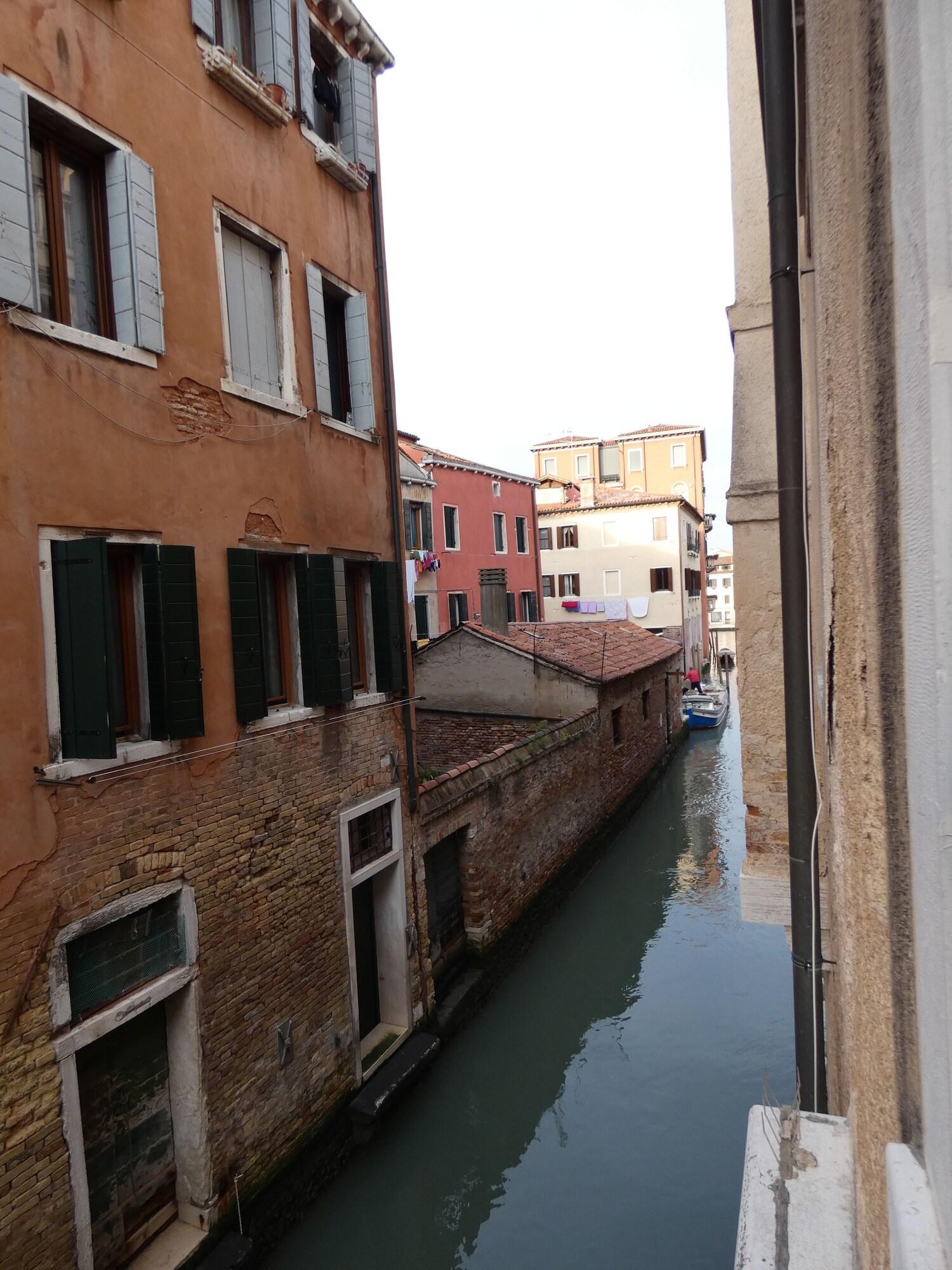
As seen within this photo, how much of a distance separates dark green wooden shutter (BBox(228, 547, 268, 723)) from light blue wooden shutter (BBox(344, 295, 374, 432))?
2.32 m

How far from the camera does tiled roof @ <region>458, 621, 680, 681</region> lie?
14.9m

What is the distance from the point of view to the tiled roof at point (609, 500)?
107 ft

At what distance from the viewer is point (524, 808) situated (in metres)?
11.3

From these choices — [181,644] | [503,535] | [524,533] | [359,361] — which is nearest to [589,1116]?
[181,644]

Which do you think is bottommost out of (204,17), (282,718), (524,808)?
(524,808)

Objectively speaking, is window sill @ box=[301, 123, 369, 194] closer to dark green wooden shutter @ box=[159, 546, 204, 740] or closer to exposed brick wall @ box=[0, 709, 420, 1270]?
dark green wooden shutter @ box=[159, 546, 204, 740]

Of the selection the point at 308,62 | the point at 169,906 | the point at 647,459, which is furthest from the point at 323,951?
the point at 647,459

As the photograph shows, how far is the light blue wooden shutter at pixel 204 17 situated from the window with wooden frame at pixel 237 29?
28 cm

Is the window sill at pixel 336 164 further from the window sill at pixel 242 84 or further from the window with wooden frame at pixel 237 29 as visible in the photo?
the window with wooden frame at pixel 237 29

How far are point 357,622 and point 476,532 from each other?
1822 cm

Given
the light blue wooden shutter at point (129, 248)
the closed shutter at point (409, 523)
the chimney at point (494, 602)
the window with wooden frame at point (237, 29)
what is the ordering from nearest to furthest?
the light blue wooden shutter at point (129, 248) → the window with wooden frame at point (237, 29) → the chimney at point (494, 602) → the closed shutter at point (409, 523)

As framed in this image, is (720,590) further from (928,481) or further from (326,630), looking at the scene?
(928,481)

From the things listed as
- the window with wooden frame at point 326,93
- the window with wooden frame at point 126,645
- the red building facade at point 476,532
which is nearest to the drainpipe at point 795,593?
the window with wooden frame at point 126,645

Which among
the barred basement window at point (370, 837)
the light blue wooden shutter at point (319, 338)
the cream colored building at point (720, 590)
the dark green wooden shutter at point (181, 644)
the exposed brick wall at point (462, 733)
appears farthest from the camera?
the cream colored building at point (720, 590)
